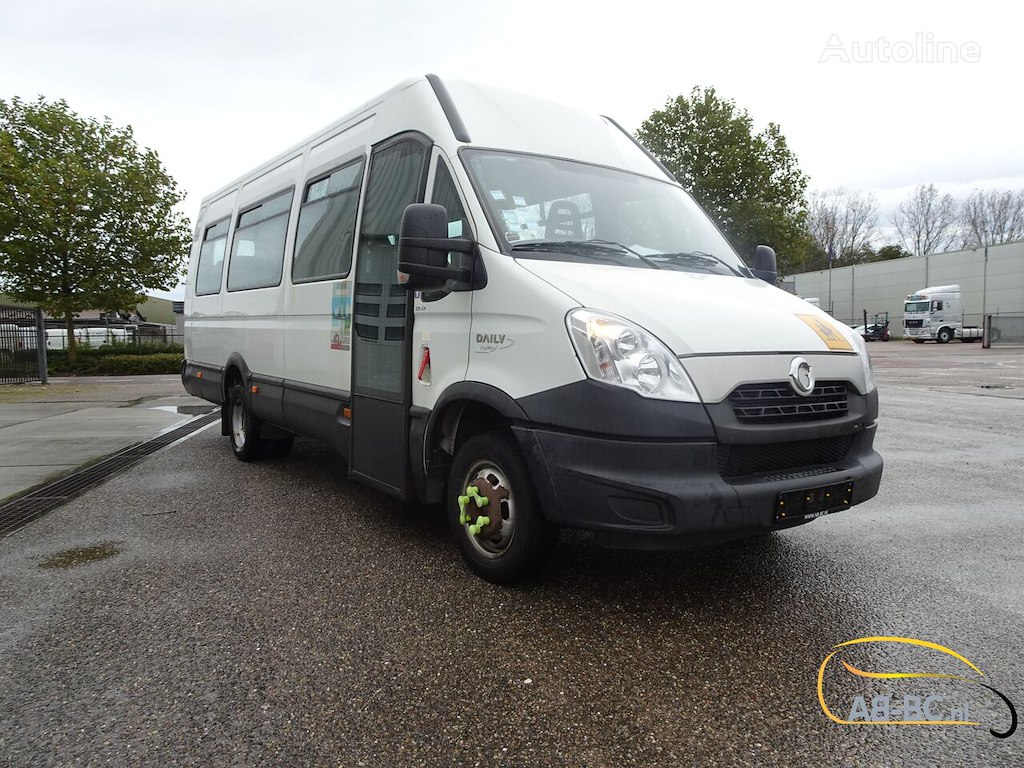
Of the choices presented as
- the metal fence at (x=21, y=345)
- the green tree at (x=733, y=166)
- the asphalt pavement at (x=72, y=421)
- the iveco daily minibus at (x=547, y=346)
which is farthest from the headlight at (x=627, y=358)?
the green tree at (x=733, y=166)

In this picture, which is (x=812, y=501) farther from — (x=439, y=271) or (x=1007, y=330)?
(x=1007, y=330)

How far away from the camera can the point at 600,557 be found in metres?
3.93

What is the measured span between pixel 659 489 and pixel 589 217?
67.3 inches

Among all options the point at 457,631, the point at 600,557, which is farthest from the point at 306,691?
the point at 600,557

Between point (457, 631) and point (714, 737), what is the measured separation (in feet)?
3.80

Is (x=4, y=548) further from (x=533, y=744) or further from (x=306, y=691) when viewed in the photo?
(x=533, y=744)

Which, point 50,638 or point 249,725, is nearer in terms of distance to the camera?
point 249,725

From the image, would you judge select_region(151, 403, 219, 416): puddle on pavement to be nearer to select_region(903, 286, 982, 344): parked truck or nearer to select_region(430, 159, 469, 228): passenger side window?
select_region(430, 159, 469, 228): passenger side window

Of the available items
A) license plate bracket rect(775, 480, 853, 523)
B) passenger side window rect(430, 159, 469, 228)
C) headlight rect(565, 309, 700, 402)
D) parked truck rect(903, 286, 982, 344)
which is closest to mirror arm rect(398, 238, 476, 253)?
passenger side window rect(430, 159, 469, 228)

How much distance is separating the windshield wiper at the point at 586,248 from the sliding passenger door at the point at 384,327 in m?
0.84

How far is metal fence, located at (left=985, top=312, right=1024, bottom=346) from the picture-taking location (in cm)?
3434

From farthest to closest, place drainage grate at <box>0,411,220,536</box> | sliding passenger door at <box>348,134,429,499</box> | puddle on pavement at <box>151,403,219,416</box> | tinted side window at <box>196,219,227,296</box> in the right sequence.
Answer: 1. puddle on pavement at <box>151,403,219,416</box>
2. tinted side window at <box>196,219,227,296</box>
3. drainage grate at <box>0,411,220,536</box>
4. sliding passenger door at <box>348,134,429,499</box>

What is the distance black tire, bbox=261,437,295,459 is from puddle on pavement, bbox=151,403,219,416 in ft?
15.7

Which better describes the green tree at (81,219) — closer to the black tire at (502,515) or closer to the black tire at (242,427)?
the black tire at (242,427)
